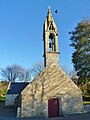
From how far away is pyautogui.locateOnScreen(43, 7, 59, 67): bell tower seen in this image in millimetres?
24458

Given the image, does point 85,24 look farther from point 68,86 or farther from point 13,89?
point 13,89

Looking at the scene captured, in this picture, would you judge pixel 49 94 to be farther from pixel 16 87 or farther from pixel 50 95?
pixel 16 87

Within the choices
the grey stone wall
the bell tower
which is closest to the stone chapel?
the bell tower

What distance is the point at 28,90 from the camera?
76.0ft

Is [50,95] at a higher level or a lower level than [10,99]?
higher

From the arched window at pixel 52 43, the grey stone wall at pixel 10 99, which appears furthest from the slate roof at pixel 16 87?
the arched window at pixel 52 43

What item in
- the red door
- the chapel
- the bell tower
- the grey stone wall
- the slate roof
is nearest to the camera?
the chapel

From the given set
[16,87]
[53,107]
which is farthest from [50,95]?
[16,87]

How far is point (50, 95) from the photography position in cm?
2322

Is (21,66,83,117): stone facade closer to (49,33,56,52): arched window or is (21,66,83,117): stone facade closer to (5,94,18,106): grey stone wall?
(49,33,56,52): arched window

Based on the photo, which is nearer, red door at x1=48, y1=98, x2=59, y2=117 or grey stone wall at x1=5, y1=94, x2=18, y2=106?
red door at x1=48, y1=98, x2=59, y2=117

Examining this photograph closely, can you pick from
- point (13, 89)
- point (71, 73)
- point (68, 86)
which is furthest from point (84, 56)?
point (71, 73)

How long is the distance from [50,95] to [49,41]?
7082 millimetres

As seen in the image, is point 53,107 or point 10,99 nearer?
point 53,107
